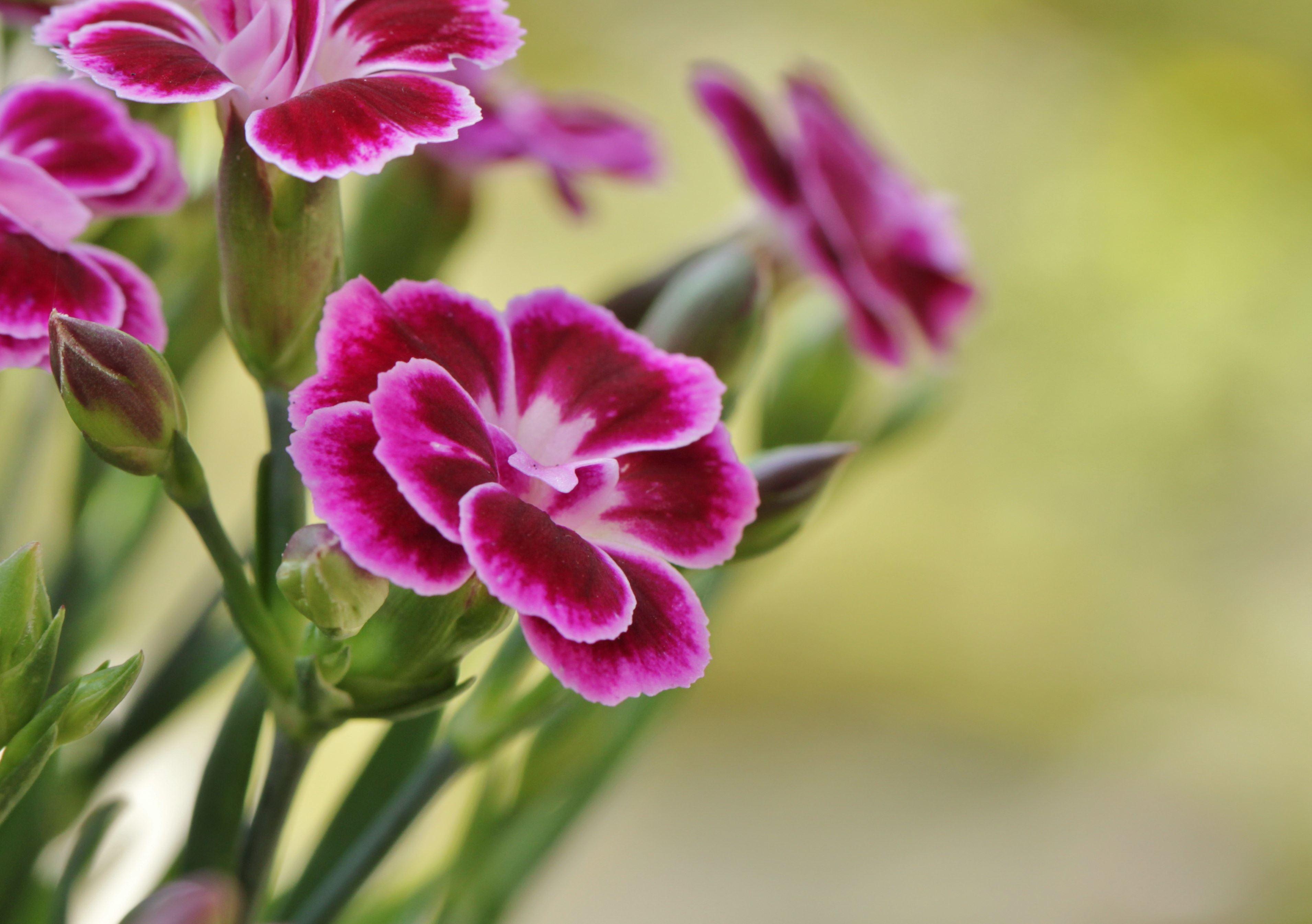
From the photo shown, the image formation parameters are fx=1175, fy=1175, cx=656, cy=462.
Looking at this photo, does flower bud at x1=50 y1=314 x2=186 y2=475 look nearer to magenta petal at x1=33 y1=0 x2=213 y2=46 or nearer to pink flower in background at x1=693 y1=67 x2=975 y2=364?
magenta petal at x1=33 y1=0 x2=213 y2=46

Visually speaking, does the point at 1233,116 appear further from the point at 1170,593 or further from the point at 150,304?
the point at 150,304

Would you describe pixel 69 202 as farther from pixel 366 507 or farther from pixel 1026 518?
pixel 1026 518

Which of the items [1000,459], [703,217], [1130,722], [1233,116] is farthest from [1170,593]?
[703,217]

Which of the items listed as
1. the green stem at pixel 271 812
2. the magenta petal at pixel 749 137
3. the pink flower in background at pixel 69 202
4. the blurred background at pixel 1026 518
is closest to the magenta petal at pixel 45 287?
the pink flower in background at pixel 69 202

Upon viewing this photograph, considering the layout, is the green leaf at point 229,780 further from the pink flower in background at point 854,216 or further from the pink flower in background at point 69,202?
the pink flower in background at point 854,216

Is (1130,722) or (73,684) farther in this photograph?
(1130,722)

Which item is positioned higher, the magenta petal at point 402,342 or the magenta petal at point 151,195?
the magenta petal at point 402,342

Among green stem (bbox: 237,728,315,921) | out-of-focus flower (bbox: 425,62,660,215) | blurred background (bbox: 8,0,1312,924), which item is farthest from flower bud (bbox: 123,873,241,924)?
blurred background (bbox: 8,0,1312,924)
